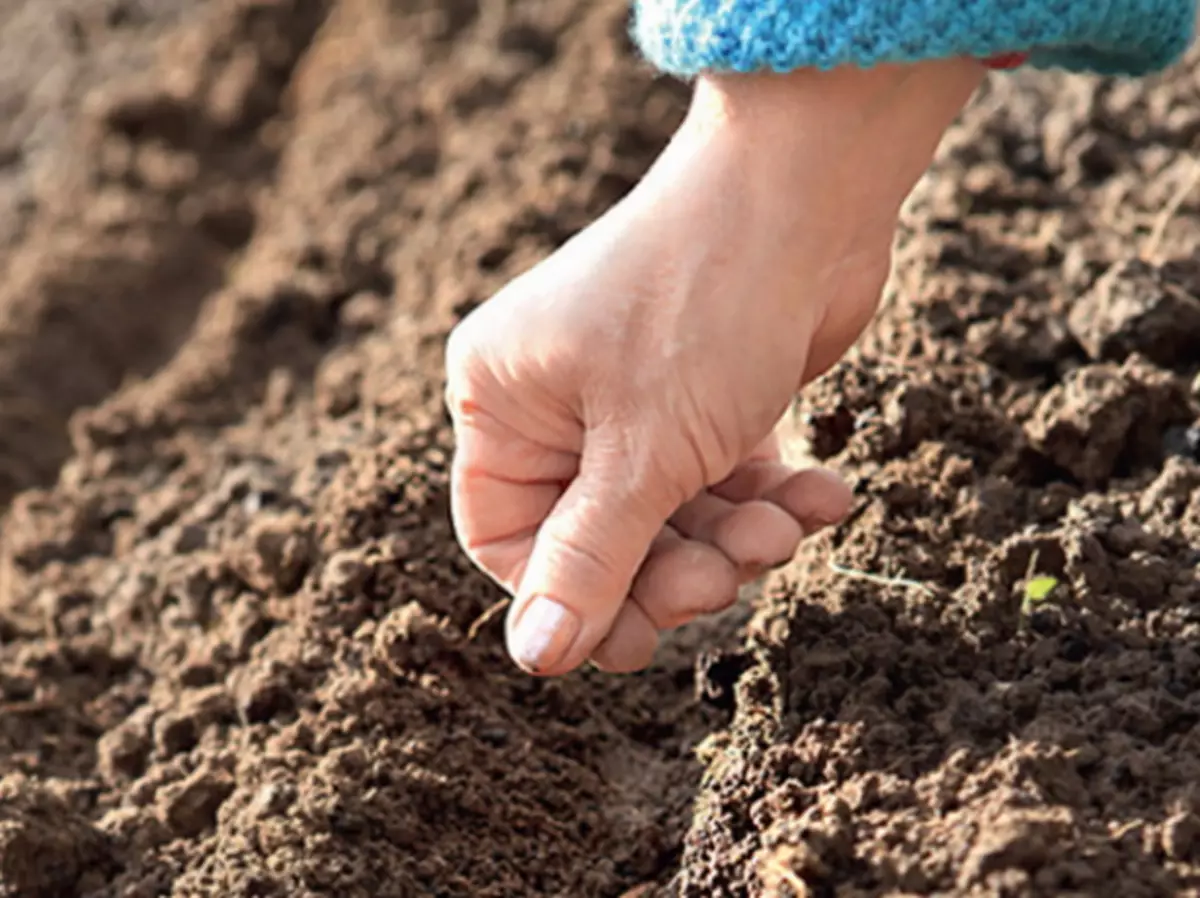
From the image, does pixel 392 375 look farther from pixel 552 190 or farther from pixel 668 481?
pixel 668 481

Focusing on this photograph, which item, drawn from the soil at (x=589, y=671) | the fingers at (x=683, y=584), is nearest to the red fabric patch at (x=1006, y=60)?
the soil at (x=589, y=671)

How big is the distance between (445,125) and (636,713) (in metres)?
A: 1.78

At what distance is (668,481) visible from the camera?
1714mm

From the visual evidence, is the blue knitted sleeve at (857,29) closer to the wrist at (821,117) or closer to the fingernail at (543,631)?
the wrist at (821,117)

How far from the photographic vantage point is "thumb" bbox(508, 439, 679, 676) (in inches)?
66.5

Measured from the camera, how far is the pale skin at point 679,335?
1.70 meters

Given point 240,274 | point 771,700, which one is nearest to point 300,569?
point 771,700

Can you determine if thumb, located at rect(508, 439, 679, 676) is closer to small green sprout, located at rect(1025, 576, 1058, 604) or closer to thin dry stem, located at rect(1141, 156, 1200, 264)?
small green sprout, located at rect(1025, 576, 1058, 604)

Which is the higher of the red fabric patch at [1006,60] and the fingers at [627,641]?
the red fabric patch at [1006,60]

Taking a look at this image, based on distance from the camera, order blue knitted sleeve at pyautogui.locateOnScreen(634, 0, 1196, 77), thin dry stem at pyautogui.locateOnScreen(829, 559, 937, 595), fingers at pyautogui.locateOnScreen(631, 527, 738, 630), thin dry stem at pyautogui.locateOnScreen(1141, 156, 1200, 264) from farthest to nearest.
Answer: thin dry stem at pyautogui.locateOnScreen(1141, 156, 1200, 264), thin dry stem at pyautogui.locateOnScreen(829, 559, 937, 595), fingers at pyautogui.locateOnScreen(631, 527, 738, 630), blue knitted sleeve at pyautogui.locateOnScreen(634, 0, 1196, 77)

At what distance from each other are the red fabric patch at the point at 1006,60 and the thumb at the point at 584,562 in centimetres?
57

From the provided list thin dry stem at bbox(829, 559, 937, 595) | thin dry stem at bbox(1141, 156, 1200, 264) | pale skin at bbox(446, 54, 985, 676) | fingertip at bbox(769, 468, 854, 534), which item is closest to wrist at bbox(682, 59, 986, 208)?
pale skin at bbox(446, 54, 985, 676)

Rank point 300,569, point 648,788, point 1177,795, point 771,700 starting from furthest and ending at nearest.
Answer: point 300,569, point 648,788, point 771,700, point 1177,795

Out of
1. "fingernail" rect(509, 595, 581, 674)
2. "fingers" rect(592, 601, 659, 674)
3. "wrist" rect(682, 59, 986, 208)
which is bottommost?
"fingernail" rect(509, 595, 581, 674)
